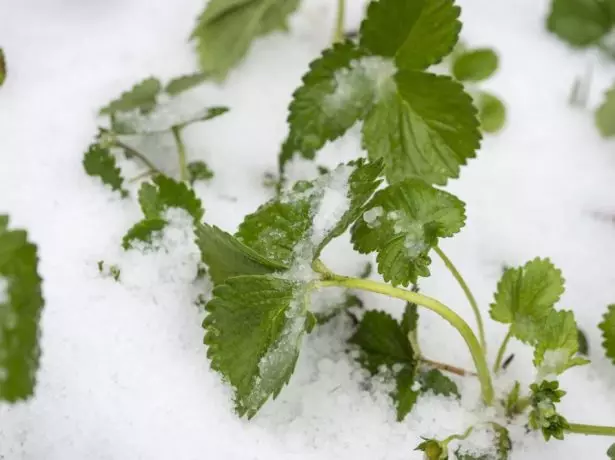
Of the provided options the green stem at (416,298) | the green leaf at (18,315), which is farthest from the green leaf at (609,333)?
the green leaf at (18,315)

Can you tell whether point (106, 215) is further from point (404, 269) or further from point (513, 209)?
point (513, 209)

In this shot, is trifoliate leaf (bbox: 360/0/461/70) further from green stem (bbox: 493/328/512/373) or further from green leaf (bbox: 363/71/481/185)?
green stem (bbox: 493/328/512/373)

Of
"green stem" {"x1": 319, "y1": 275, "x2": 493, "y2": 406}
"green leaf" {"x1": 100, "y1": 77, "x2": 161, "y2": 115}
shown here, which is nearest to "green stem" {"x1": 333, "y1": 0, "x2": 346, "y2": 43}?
"green leaf" {"x1": 100, "y1": 77, "x2": 161, "y2": 115}

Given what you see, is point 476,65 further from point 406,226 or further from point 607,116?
point 406,226

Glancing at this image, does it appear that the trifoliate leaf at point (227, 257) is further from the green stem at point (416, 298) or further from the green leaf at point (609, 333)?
the green leaf at point (609, 333)

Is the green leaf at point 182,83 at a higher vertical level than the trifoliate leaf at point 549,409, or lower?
higher

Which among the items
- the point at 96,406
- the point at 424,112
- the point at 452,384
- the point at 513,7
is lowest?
the point at 96,406

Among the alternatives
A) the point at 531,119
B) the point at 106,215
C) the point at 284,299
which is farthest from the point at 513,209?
the point at 106,215
